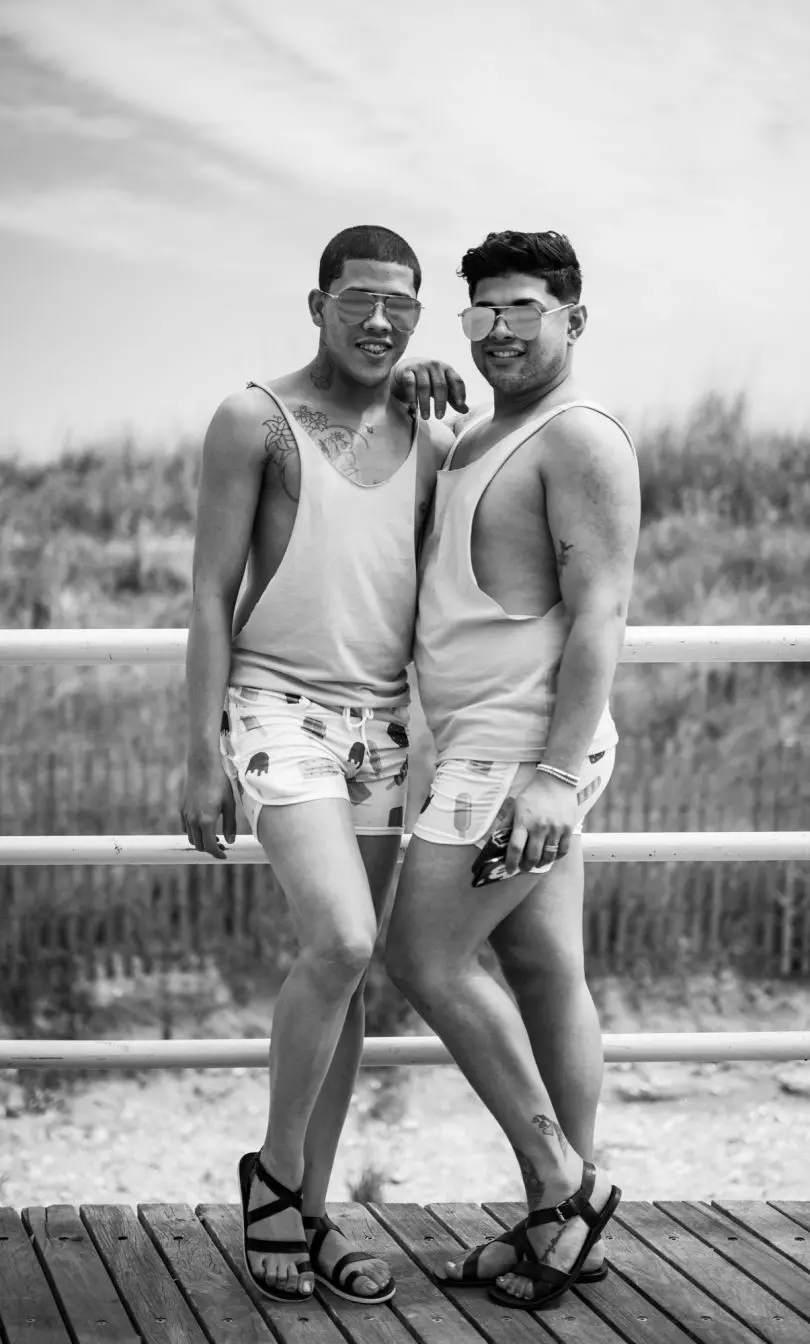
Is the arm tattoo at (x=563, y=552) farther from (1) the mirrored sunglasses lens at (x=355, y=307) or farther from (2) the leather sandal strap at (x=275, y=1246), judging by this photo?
(2) the leather sandal strap at (x=275, y=1246)

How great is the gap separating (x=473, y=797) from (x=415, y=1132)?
7.59 meters

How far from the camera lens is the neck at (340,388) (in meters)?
2.33

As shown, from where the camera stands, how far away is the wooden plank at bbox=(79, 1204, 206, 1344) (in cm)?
214

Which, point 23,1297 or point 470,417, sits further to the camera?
point 470,417

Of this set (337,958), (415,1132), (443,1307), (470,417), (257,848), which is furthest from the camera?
(415,1132)

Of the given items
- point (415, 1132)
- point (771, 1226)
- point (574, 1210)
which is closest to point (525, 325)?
point (574, 1210)

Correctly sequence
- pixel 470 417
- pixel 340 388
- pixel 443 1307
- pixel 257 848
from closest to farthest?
pixel 443 1307 < pixel 340 388 < pixel 470 417 < pixel 257 848

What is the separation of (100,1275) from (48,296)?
10475 millimetres

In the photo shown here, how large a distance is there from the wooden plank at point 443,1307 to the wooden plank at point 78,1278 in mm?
404

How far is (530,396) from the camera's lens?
2314 millimetres

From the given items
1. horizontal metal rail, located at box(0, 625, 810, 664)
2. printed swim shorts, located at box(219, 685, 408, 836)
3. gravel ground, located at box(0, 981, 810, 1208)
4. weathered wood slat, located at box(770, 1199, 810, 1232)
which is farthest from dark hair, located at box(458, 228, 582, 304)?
gravel ground, located at box(0, 981, 810, 1208)

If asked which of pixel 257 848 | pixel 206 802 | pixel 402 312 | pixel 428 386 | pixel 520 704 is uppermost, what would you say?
pixel 402 312

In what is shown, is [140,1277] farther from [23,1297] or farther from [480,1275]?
[480,1275]

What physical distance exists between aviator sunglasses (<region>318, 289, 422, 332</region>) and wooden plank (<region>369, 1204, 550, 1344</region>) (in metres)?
1.41
